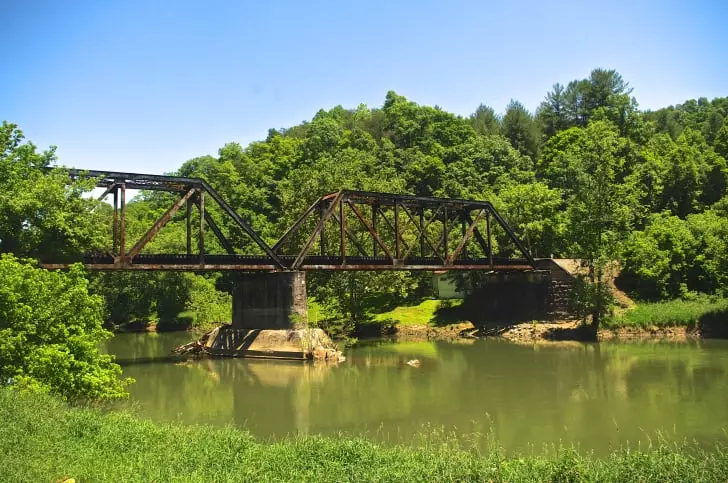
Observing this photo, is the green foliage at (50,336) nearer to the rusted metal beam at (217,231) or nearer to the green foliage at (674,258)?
the rusted metal beam at (217,231)

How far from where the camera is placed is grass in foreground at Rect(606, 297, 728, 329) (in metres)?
41.3

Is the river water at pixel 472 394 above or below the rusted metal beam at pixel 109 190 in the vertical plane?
below

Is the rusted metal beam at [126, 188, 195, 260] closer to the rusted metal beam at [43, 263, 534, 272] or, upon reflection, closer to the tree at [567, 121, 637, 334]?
the rusted metal beam at [43, 263, 534, 272]

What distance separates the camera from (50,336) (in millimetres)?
19016

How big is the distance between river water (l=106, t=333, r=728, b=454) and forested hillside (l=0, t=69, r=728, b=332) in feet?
30.6

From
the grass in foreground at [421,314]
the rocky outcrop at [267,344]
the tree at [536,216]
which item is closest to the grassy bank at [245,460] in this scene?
the rocky outcrop at [267,344]

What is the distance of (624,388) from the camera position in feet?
83.8

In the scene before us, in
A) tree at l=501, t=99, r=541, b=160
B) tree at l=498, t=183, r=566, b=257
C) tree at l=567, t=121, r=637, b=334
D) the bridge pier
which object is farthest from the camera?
tree at l=501, t=99, r=541, b=160

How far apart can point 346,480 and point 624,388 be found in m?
18.1

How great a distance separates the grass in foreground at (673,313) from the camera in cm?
4134

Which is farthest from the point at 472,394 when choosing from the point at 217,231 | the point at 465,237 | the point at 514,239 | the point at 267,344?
the point at 514,239

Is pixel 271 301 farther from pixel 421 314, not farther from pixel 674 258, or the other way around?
pixel 674 258

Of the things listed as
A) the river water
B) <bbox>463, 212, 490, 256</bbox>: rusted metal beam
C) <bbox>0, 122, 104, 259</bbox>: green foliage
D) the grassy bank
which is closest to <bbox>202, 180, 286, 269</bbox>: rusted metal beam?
the river water

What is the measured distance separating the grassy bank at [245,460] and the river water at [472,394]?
11.1 feet
